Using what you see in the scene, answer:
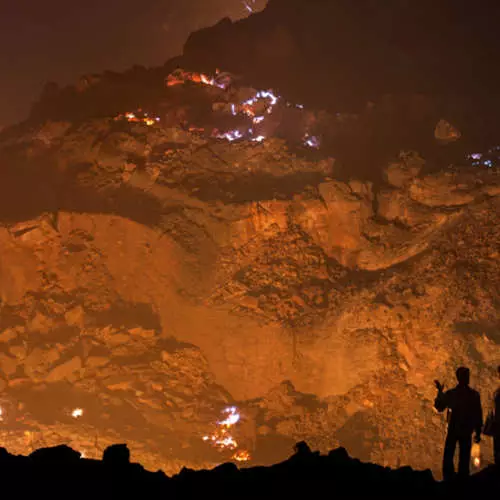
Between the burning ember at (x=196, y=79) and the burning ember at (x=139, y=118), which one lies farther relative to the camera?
the burning ember at (x=196, y=79)

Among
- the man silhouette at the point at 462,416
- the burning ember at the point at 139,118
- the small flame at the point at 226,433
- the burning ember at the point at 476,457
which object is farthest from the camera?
the burning ember at the point at 139,118

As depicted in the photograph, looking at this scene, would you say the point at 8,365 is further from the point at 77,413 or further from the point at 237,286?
the point at 237,286

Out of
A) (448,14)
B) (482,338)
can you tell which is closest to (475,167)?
(482,338)

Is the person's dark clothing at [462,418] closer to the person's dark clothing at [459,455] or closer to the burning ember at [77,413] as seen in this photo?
the person's dark clothing at [459,455]

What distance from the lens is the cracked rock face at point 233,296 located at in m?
12.0

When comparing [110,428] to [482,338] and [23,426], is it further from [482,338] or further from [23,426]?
[482,338]

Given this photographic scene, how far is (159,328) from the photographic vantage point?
14.9 metres

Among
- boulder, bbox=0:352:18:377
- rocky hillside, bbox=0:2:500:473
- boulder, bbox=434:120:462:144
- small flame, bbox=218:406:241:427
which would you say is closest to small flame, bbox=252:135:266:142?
rocky hillside, bbox=0:2:500:473

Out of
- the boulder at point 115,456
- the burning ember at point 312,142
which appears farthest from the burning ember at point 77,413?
the burning ember at point 312,142

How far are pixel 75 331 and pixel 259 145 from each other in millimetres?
8944

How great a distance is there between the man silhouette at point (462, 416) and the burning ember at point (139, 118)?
48.0 ft

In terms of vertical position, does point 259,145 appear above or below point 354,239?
above

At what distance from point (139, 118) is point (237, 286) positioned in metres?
8.09

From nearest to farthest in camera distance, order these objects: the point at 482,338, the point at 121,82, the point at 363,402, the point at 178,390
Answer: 1. the point at 482,338
2. the point at 363,402
3. the point at 178,390
4. the point at 121,82
